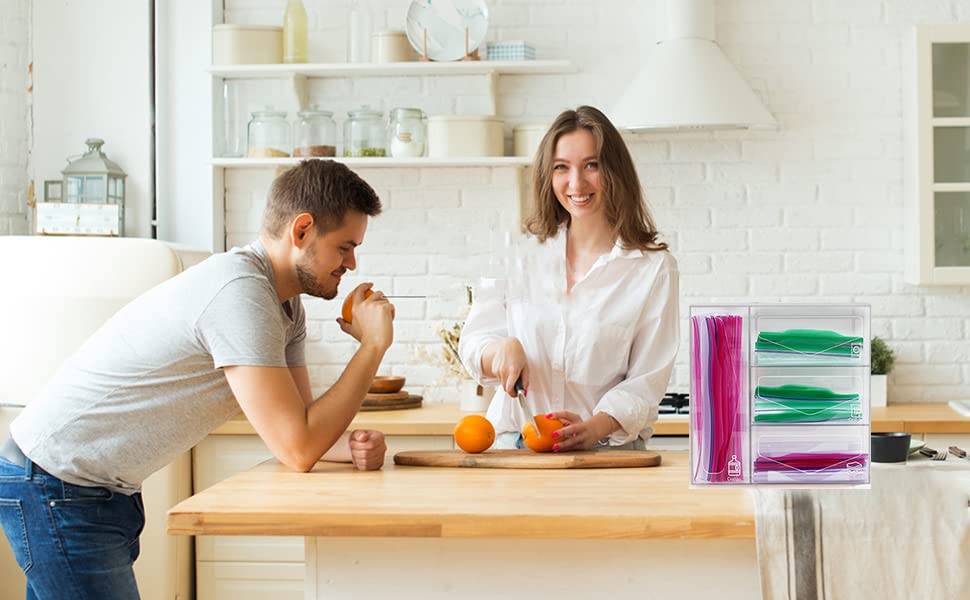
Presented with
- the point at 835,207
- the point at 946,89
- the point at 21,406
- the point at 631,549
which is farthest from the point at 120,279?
the point at 946,89

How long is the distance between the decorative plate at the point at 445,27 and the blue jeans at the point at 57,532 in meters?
2.37

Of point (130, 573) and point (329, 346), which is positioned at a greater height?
point (329, 346)

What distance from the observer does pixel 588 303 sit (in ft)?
8.07

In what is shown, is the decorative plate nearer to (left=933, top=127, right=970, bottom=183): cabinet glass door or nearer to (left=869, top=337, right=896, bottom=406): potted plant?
(left=933, top=127, right=970, bottom=183): cabinet glass door

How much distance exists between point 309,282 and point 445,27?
2102 mm

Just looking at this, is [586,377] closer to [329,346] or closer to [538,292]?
[538,292]

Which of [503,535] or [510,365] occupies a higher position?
[510,365]

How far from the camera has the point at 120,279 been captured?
3357 millimetres

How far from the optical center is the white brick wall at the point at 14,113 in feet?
12.6

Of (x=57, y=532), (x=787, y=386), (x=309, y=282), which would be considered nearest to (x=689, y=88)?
(x=309, y=282)

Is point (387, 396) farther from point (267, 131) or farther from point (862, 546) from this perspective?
point (862, 546)

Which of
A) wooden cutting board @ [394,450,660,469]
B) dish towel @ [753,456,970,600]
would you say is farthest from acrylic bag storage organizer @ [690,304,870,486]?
wooden cutting board @ [394,450,660,469]

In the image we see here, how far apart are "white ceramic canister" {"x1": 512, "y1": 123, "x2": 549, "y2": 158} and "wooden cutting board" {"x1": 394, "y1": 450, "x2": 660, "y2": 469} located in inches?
77.0

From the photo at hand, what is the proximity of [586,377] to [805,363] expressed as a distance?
0.86 meters
